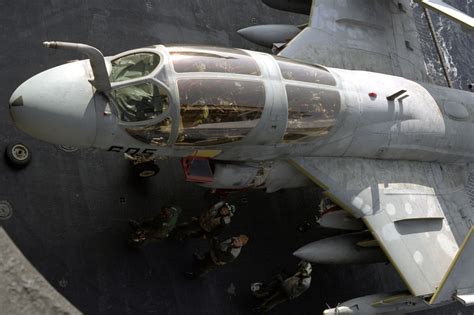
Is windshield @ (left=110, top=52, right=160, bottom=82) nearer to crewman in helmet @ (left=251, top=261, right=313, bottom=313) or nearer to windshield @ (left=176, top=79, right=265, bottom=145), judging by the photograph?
windshield @ (left=176, top=79, right=265, bottom=145)

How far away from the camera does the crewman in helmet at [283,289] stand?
11.8 meters

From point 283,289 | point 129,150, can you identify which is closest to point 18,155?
point 129,150

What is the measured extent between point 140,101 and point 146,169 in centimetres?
268

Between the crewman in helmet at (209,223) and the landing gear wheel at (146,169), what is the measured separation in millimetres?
Result: 1144

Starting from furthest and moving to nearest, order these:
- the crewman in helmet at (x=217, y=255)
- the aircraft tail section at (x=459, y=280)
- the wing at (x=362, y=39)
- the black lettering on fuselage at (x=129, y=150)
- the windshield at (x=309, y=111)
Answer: the wing at (x=362, y=39) → the crewman in helmet at (x=217, y=255) → the aircraft tail section at (x=459, y=280) → the windshield at (x=309, y=111) → the black lettering on fuselage at (x=129, y=150)

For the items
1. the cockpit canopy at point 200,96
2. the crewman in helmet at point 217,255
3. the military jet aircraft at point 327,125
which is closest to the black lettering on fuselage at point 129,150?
the military jet aircraft at point 327,125

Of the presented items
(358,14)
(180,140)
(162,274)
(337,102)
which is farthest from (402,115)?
(162,274)

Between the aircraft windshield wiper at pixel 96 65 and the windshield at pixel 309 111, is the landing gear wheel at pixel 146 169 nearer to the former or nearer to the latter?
the windshield at pixel 309 111

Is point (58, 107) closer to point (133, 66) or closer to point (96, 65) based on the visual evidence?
point (96, 65)

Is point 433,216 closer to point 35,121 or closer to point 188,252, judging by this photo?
point 188,252

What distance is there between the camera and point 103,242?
38.2 feet

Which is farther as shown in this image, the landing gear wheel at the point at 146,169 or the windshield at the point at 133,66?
the landing gear wheel at the point at 146,169

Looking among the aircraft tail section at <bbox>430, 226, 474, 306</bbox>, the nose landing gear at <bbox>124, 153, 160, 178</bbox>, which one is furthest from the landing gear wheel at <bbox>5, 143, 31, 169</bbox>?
the aircraft tail section at <bbox>430, 226, 474, 306</bbox>

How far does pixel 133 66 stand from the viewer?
32.7 ft
